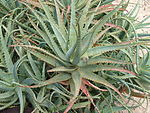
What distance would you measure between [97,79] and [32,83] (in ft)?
1.29

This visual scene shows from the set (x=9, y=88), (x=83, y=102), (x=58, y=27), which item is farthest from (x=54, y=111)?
(x=58, y=27)

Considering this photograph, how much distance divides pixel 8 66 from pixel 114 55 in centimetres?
73

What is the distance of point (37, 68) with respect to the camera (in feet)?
5.50

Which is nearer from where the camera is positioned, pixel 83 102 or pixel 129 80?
pixel 83 102

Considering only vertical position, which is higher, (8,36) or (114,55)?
(8,36)

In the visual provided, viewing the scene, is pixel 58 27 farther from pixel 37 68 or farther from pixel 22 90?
pixel 22 90

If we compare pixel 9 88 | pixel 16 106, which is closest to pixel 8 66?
pixel 9 88

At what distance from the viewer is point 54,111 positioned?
164 cm

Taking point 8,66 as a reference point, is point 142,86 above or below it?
below

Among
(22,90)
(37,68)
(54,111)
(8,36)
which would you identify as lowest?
(54,111)

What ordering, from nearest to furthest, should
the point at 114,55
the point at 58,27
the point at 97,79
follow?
the point at 97,79
the point at 58,27
the point at 114,55

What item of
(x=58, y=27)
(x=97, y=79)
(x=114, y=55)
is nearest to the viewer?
(x=97, y=79)

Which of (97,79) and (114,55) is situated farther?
(114,55)

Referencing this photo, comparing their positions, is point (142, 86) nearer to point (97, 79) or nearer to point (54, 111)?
point (97, 79)
